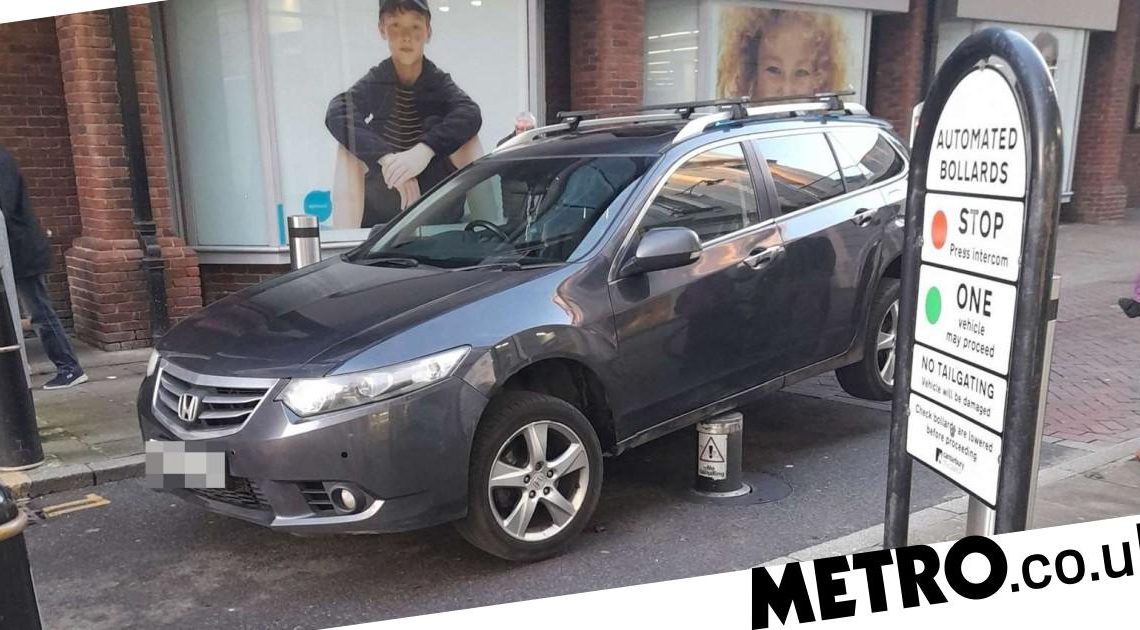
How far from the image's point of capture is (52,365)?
7.20 metres

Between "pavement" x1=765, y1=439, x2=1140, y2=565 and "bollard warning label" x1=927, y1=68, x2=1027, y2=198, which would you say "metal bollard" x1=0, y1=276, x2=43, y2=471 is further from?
"bollard warning label" x1=927, y1=68, x2=1027, y2=198

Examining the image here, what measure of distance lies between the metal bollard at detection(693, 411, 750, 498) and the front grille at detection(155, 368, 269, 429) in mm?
2159

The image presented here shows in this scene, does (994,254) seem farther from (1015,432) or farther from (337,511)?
(337,511)

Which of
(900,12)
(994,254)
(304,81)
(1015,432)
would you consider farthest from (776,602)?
(900,12)

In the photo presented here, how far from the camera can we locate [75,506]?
4691mm

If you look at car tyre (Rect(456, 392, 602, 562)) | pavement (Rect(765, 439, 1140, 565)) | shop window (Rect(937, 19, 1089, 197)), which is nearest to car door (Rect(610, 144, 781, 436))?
car tyre (Rect(456, 392, 602, 562))

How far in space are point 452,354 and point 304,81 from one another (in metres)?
5.75

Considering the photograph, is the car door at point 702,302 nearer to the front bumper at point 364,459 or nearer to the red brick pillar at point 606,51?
the front bumper at point 364,459

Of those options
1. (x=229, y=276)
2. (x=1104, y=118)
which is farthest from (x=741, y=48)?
(x=1104, y=118)

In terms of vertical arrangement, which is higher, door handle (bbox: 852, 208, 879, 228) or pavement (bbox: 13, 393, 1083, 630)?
door handle (bbox: 852, 208, 879, 228)

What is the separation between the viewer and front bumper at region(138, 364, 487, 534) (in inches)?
132

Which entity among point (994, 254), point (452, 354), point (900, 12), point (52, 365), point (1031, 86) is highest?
point (900, 12)

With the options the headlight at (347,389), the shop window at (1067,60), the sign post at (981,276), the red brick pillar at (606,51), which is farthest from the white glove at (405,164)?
the shop window at (1067,60)

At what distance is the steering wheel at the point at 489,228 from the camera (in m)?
4.48
